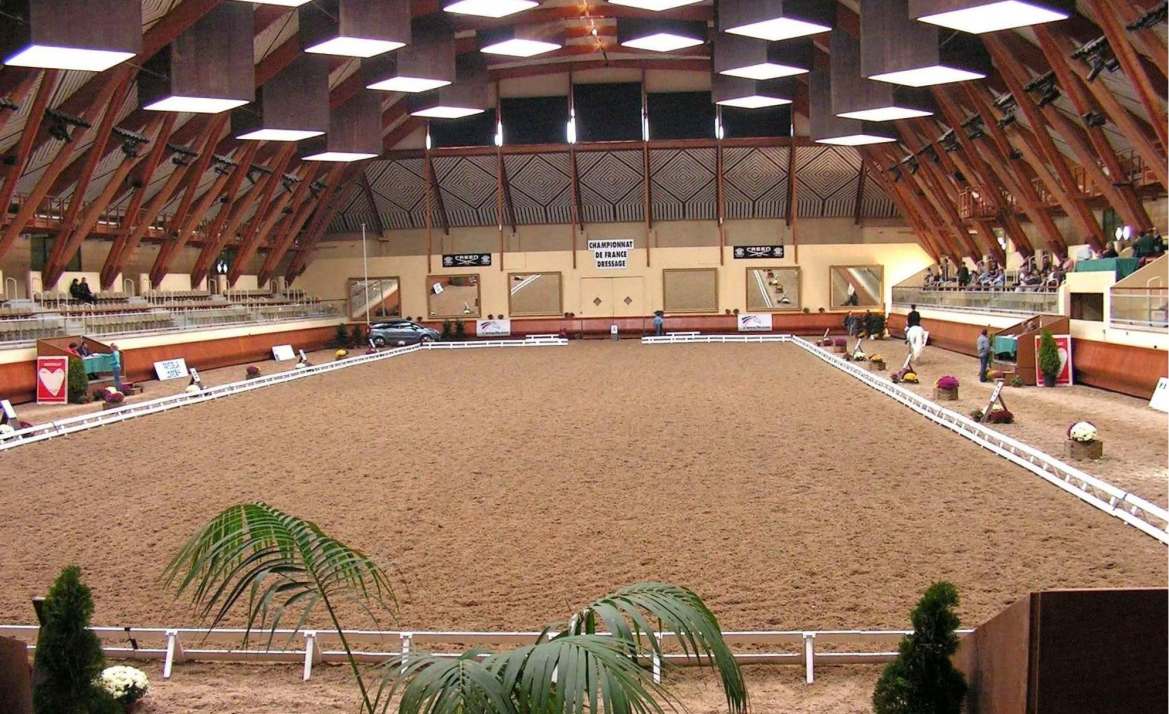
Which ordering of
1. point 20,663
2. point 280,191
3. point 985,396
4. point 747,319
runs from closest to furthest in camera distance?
point 20,663, point 985,396, point 280,191, point 747,319

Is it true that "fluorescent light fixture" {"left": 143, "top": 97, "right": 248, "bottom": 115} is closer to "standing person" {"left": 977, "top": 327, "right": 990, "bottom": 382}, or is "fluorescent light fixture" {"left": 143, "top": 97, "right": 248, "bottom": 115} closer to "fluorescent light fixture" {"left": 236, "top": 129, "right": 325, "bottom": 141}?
"fluorescent light fixture" {"left": 236, "top": 129, "right": 325, "bottom": 141}

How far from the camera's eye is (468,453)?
13883 mm

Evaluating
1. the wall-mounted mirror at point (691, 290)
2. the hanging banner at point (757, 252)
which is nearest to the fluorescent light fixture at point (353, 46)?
the wall-mounted mirror at point (691, 290)

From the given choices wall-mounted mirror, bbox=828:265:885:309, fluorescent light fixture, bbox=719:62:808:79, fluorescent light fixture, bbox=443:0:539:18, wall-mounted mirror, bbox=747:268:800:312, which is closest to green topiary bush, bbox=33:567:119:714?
fluorescent light fixture, bbox=443:0:539:18

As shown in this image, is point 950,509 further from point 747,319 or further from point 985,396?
point 747,319

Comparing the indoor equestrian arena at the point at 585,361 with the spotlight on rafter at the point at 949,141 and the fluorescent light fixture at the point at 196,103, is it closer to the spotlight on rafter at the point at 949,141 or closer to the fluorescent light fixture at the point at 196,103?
the spotlight on rafter at the point at 949,141

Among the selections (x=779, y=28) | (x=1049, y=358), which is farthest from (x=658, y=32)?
(x=1049, y=358)

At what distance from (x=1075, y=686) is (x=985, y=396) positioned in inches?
649

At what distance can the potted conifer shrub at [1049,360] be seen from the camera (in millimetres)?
20703

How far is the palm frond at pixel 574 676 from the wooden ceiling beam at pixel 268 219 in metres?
36.8

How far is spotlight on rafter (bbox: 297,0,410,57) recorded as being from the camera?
65.1 ft

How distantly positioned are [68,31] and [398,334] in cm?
2647

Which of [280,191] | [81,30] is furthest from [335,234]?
[81,30]

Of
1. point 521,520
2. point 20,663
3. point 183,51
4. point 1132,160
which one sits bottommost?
point 521,520
